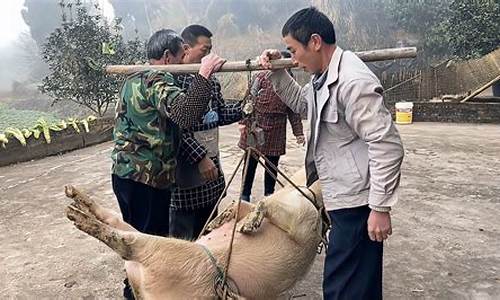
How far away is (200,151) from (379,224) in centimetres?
127

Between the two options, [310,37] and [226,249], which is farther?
[226,249]

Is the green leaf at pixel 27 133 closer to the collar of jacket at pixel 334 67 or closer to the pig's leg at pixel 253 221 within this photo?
the pig's leg at pixel 253 221

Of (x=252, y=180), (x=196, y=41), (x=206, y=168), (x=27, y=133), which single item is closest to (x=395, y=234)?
(x=252, y=180)

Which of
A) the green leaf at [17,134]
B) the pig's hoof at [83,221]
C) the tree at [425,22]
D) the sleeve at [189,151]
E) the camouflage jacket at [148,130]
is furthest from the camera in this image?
the tree at [425,22]

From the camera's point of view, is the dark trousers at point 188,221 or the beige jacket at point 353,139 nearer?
the beige jacket at point 353,139

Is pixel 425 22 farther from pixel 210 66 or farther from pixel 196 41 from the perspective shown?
pixel 210 66

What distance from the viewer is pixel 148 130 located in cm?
255

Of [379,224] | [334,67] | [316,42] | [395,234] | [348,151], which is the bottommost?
[395,234]

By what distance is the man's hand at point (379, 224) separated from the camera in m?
1.92

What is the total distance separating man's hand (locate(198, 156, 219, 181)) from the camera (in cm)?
290

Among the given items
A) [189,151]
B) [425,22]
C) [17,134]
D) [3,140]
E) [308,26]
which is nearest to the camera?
[308,26]

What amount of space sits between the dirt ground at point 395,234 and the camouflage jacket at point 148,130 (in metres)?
1.07

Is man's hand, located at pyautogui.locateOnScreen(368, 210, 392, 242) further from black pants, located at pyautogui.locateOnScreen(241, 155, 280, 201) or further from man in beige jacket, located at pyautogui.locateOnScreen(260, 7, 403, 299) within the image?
black pants, located at pyautogui.locateOnScreen(241, 155, 280, 201)

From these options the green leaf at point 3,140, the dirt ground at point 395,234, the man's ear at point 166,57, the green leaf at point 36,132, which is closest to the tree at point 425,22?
A: the dirt ground at point 395,234
